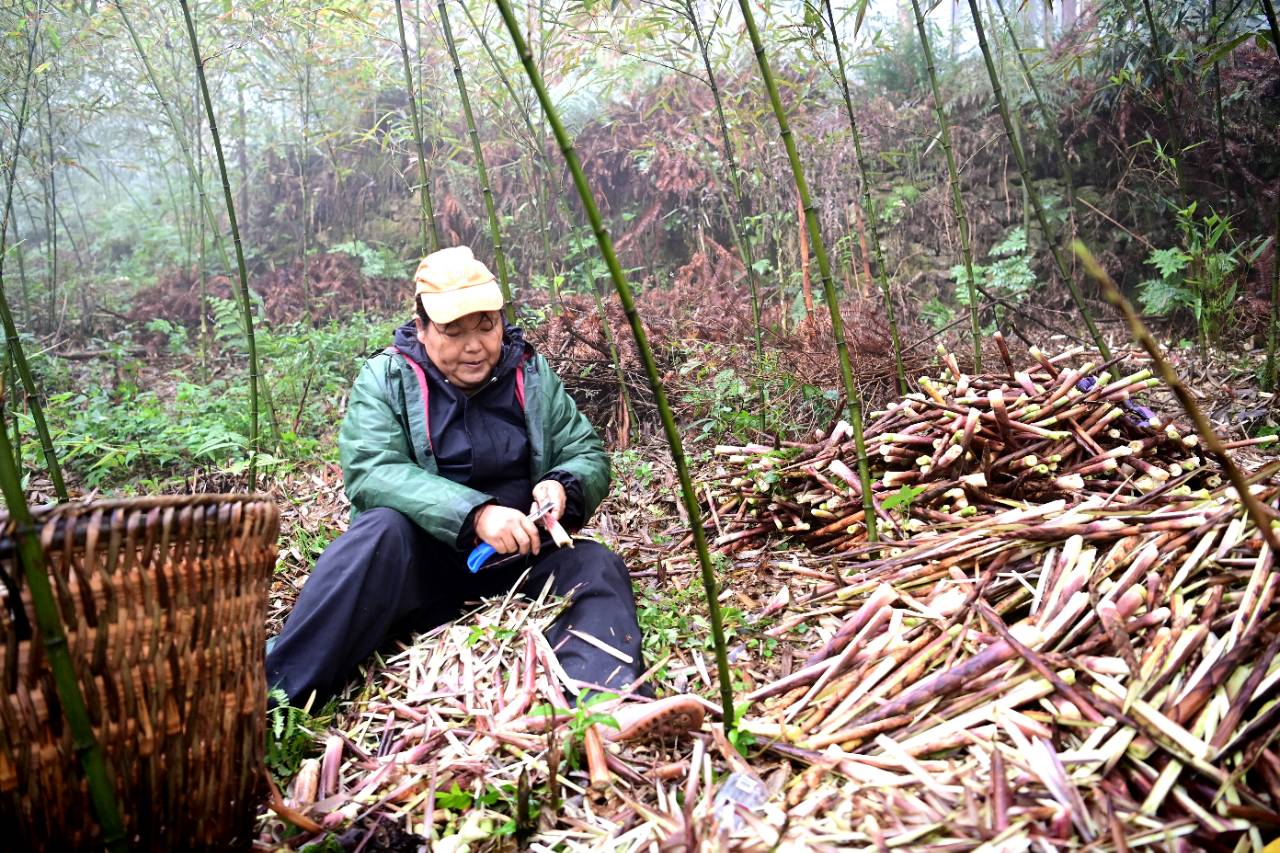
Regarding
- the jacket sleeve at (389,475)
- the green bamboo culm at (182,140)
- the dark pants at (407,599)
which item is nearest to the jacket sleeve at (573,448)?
the dark pants at (407,599)

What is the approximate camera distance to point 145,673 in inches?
43.0

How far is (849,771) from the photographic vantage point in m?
1.40

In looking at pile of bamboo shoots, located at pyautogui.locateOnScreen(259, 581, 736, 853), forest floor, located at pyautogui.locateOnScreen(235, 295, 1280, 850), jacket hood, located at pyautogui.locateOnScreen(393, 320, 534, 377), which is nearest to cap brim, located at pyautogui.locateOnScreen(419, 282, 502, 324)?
jacket hood, located at pyautogui.locateOnScreen(393, 320, 534, 377)

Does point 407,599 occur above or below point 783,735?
above

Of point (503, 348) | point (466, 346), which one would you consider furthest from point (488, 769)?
point (503, 348)

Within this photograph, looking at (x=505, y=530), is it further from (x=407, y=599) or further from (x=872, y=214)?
(x=872, y=214)

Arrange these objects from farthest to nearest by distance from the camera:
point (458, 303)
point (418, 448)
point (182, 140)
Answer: point (182, 140) < point (418, 448) < point (458, 303)

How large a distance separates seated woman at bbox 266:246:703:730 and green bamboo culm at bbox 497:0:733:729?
0.60 m

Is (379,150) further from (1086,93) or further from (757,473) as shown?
(757,473)

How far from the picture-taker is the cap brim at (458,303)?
7.41 feet

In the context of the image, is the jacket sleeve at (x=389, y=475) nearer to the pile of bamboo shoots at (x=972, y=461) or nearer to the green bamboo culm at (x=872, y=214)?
the pile of bamboo shoots at (x=972, y=461)

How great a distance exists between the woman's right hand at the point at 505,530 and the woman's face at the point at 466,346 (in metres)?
0.47

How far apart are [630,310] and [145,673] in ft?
2.84

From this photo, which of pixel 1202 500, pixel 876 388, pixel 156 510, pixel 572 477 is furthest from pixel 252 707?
pixel 876 388
